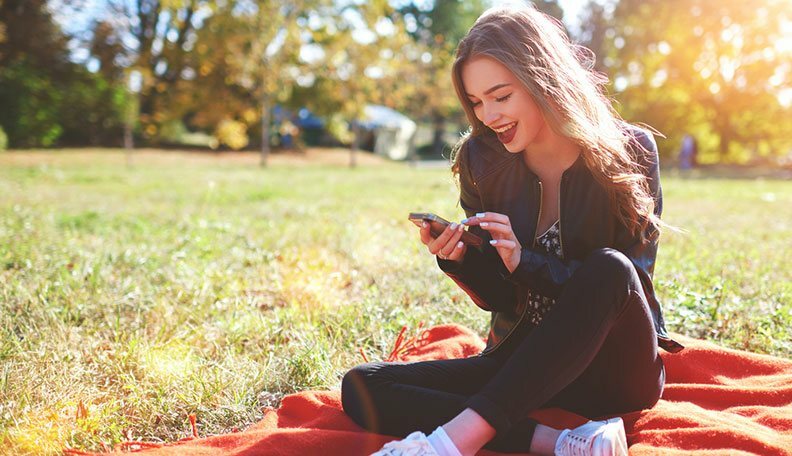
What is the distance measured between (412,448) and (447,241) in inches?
28.2

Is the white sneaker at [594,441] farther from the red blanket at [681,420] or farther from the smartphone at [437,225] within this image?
the smartphone at [437,225]

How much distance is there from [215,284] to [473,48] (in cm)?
229

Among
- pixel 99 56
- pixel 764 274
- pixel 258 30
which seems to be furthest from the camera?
pixel 99 56

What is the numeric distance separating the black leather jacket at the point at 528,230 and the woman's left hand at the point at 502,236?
4 centimetres

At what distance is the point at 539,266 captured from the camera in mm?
2035

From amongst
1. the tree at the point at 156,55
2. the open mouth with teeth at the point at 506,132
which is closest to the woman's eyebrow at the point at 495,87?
the open mouth with teeth at the point at 506,132

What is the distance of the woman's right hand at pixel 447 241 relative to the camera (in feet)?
6.92

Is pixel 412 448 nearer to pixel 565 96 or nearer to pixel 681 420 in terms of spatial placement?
pixel 681 420

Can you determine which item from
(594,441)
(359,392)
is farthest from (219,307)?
(594,441)

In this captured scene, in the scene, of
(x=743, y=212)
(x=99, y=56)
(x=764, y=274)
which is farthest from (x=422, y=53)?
(x=764, y=274)

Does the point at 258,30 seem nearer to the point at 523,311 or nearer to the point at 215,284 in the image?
the point at 215,284

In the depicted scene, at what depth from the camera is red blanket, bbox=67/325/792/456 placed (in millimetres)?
1947

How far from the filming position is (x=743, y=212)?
852 centimetres

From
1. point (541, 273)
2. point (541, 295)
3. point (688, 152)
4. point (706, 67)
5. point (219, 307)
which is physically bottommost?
point (219, 307)
